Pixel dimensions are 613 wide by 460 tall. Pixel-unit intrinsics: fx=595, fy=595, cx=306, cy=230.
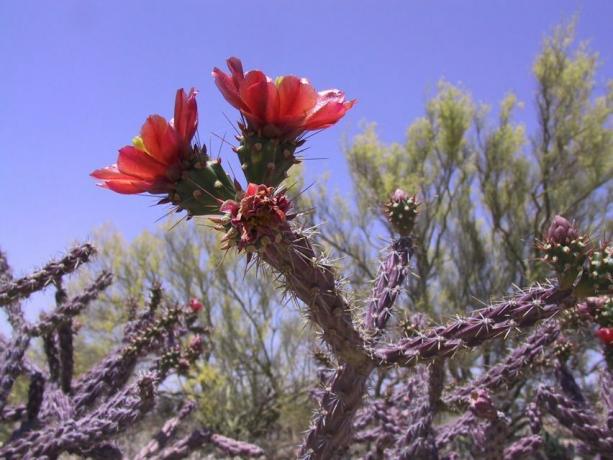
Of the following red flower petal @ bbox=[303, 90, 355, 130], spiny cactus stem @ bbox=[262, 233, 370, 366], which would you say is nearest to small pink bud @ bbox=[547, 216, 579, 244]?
spiny cactus stem @ bbox=[262, 233, 370, 366]

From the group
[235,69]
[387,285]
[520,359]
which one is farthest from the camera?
[520,359]

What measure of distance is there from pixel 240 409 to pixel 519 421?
508 centimetres

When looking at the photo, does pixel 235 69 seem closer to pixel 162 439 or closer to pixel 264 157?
pixel 264 157

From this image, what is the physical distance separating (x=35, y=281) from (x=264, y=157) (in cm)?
275

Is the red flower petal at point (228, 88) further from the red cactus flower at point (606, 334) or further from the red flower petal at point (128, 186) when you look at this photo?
the red cactus flower at point (606, 334)

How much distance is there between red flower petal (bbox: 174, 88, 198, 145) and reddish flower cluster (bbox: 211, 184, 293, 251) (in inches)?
10.9

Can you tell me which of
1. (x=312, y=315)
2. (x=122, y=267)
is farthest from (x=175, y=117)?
(x=122, y=267)

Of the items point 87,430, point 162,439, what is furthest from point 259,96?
point 162,439

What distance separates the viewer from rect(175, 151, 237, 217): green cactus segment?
5.42 feet

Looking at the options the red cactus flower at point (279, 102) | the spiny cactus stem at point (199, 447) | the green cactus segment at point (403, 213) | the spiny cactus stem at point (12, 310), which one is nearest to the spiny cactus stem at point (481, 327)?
the green cactus segment at point (403, 213)

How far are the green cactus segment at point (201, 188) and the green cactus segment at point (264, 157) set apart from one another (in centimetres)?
7

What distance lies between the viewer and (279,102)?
161cm

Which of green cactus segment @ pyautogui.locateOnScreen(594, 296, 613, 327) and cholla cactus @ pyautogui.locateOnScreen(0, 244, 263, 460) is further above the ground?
cholla cactus @ pyautogui.locateOnScreen(0, 244, 263, 460)

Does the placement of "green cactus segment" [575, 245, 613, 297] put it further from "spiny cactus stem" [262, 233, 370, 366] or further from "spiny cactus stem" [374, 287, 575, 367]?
"spiny cactus stem" [262, 233, 370, 366]
